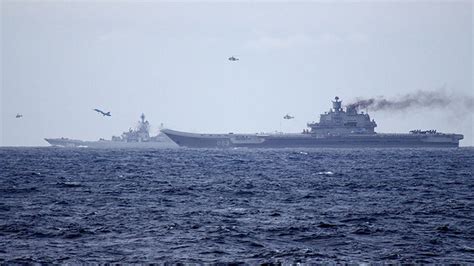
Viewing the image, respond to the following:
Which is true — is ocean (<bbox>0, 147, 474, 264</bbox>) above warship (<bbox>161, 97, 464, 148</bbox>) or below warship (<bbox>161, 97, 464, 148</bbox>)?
below

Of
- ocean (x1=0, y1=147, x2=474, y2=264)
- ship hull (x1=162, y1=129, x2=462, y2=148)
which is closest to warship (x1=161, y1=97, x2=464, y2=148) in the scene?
ship hull (x1=162, y1=129, x2=462, y2=148)

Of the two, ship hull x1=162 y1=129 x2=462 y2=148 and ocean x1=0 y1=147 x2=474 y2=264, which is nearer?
ocean x1=0 y1=147 x2=474 y2=264

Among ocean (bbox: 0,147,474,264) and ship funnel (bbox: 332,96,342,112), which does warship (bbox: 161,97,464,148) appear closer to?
ship funnel (bbox: 332,96,342,112)

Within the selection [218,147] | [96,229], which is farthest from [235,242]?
[218,147]

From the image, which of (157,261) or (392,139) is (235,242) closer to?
(157,261)

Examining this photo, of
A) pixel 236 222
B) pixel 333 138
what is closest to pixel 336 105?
pixel 333 138

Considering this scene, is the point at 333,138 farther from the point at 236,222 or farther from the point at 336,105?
the point at 236,222

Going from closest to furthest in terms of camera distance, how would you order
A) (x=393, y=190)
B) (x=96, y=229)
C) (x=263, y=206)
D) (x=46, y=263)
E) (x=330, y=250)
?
(x=46, y=263) → (x=330, y=250) → (x=96, y=229) → (x=263, y=206) → (x=393, y=190)

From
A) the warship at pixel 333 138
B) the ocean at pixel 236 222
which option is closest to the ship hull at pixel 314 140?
the warship at pixel 333 138

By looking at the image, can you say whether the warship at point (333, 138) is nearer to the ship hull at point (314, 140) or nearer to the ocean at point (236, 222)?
the ship hull at point (314, 140)
